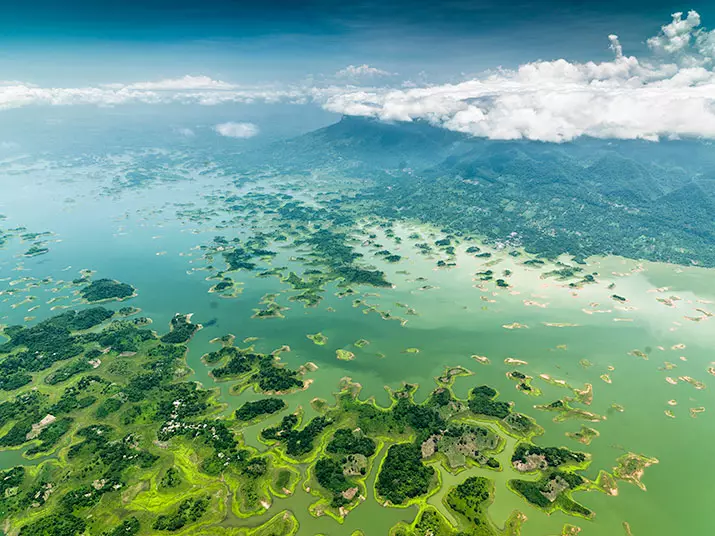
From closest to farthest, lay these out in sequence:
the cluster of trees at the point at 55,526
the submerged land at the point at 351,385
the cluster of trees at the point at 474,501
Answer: the cluster of trees at the point at 55,526
the cluster of trees at the point at 474,501
the submerged land at the point at 351,385

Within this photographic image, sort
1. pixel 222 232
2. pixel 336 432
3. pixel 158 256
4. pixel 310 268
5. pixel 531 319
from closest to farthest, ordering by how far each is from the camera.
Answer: pixel 336 432 → pixel 531 319 → pixel 310 268 → pixel 158 256 → pixel 222 232

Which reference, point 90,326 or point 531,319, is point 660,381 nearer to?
point 531,319

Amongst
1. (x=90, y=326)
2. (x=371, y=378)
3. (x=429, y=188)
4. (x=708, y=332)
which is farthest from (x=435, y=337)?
(x=429, y=188)

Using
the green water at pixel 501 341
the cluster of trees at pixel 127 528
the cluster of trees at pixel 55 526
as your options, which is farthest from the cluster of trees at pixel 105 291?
the cluster of trees at pixel 127 528

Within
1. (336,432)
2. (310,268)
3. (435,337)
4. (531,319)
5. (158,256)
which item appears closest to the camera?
(336,432)

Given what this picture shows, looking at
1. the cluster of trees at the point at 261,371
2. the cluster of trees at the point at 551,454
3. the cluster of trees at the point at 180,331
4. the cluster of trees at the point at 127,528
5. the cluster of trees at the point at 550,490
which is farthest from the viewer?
the cluster of trees at the point at 180,331

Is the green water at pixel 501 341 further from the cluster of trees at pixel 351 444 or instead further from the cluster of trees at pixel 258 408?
the cluster of trees at pixel 351 444

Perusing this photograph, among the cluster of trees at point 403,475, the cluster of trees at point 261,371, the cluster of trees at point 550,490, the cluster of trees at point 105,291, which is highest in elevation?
the cluster of trees at point 550,490

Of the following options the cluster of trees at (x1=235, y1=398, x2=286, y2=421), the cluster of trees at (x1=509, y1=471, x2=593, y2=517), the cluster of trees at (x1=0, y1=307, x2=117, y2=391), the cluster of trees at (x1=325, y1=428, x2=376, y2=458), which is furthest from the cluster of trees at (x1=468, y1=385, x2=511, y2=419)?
the cluster of trees at (x1=0, y1=307, x2=117, y2=391)
